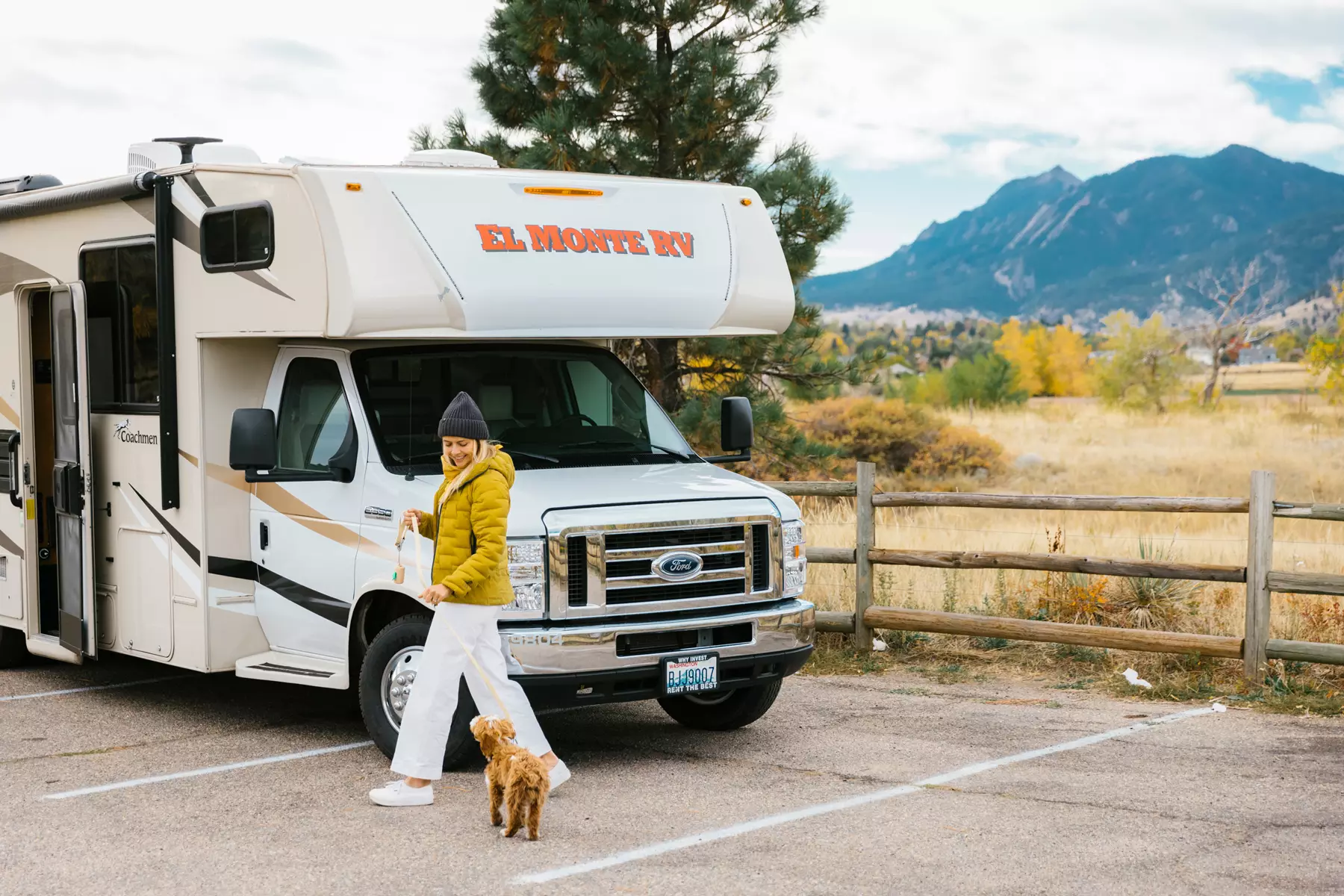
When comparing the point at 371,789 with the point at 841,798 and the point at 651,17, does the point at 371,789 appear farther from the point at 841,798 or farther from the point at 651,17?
the point at 651,17

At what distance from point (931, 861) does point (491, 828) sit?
6.04 ft

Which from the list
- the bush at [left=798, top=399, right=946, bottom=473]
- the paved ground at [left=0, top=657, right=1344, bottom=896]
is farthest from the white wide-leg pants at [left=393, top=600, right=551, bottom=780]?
the bush at [left=798, top=399, right=946, bottom=473]

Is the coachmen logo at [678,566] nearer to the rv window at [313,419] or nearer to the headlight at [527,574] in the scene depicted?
the headlight at [527,574]

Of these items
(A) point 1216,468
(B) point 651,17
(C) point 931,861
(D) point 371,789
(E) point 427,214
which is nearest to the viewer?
(C) point 931,861

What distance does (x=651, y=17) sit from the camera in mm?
14367

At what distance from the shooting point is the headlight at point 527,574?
7.09m

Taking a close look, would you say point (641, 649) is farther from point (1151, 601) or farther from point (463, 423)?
point (1151, 601)

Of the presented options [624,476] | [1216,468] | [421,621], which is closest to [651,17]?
[624,476]

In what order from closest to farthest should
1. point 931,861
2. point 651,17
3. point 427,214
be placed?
point 931,861 < point 427,214 < point 651,17

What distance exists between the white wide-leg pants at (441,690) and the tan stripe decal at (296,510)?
85 cm

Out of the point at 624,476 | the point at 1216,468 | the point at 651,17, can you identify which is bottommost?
the point at 1216,468

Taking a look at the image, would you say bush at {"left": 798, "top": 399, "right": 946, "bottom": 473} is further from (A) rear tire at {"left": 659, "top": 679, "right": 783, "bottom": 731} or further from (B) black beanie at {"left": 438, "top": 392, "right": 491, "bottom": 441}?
(B) black beanie at {"left": 438, "top": 392, "right": 491, "bottom": 441}

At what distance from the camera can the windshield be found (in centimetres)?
796

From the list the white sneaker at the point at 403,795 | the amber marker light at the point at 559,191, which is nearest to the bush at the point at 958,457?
the amber marker light at the point at 559,191
